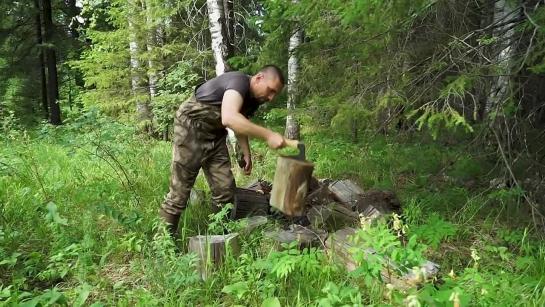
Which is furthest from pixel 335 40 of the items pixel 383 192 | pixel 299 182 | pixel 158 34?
pixel 158 34

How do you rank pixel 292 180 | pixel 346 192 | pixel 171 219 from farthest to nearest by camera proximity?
pixel 346 192 → pixel 171 219 → pixel 292 180

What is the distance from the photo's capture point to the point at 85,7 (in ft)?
31.4

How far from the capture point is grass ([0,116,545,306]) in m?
2.76

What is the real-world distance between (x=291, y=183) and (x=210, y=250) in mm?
792

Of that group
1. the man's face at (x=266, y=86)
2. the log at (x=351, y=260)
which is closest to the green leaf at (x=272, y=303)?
the log at (x=351, y=260)

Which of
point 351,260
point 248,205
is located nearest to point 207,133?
point 248,205

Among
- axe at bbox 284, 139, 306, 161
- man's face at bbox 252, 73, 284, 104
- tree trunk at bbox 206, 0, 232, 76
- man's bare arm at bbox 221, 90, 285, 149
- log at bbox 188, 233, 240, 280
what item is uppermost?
tree trunk at bbox 206, 0, 232, 76

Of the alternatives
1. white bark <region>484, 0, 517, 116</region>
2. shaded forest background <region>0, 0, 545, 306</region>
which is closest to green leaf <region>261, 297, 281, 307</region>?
shaded forest background <region>0, 0, 545, 306</region>

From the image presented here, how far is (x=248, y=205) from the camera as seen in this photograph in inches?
182

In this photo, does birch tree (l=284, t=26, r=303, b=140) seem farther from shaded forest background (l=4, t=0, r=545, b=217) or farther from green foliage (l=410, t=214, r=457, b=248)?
green foliage (l=410, t=214, r=457, b=248)

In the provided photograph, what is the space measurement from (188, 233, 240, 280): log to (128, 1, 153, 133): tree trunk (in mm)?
8061

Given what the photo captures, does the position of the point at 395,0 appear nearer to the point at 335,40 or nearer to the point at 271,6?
the point at 335,40

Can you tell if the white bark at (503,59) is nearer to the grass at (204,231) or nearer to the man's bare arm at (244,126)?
→ the grass at (204,231)

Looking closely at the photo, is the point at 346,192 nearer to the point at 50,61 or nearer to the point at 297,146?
the point at 297,146
